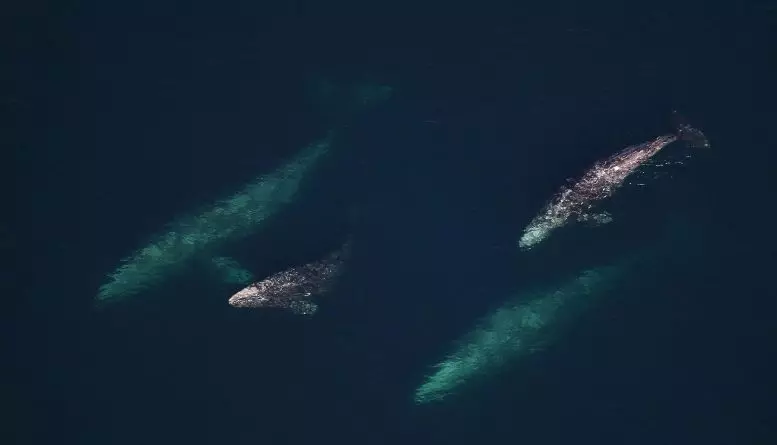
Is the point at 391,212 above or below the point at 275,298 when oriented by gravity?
above

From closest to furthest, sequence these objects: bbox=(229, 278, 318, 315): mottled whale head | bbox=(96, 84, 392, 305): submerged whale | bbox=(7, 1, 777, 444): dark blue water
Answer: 1. bbox=(7, 1, 777, 444): dark blue water
2. bbox=(229, 278, 318, 315): mottled whale head
3. bbox=(96, 84, 392, 305): submerged whale

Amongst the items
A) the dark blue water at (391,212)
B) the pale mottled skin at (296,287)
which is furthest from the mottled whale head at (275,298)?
the dark blue water at (391,212)

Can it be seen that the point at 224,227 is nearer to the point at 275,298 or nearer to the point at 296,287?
the point at 275,298

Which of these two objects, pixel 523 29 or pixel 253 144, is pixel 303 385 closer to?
pixel 253 144

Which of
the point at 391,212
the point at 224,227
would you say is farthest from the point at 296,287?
the point at 391,212

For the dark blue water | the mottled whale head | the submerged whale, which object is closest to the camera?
the dark blue water

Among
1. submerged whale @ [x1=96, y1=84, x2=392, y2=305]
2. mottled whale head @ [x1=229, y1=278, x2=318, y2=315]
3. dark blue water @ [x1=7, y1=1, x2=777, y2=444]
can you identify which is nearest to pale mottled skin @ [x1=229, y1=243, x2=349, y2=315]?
mottled whale head @ [x1=229, y1=278, x2=318, y2=315]

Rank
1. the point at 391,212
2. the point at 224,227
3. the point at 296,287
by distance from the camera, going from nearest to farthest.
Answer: the point at 296,287, the point at 391,212, the point at 224,227

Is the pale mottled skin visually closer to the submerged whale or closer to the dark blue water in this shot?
the dark blue water
